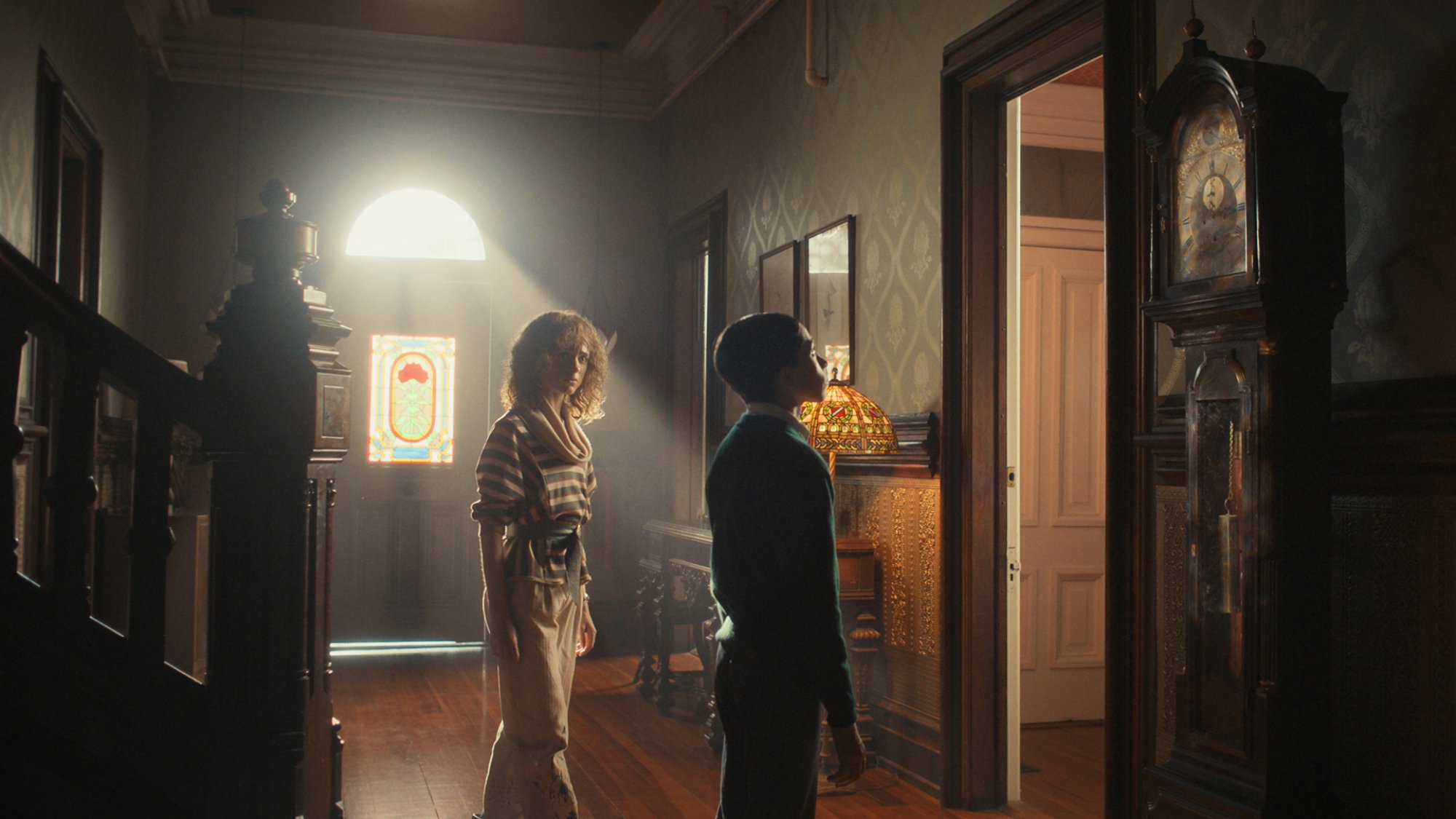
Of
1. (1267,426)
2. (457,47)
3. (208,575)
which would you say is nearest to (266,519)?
(208,575)

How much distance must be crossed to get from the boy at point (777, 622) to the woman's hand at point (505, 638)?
1.13 m

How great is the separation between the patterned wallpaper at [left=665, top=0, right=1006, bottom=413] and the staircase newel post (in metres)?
2.50

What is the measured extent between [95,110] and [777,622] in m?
5.11

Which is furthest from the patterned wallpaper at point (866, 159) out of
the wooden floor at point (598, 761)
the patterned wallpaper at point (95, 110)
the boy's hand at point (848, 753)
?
the patterned wallpaper at point (95, 110)

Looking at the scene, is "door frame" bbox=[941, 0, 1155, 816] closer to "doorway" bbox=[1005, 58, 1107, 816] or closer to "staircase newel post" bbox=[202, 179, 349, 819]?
"doorway" bbox=[1005, 58, 1107, 816]

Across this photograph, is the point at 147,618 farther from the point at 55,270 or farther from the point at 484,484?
the point at 55,270

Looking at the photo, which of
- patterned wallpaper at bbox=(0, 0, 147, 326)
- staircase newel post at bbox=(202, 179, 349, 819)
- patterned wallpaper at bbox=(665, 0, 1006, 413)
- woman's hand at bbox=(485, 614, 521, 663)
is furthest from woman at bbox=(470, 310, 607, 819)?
patterned wallpaper at bbox=(665, 0, 1006, 413)

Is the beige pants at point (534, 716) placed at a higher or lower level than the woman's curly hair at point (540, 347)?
lower

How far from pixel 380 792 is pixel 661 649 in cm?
203

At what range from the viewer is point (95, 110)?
5.75m

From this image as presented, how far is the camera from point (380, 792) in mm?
4438

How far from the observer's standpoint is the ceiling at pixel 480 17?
7180mm

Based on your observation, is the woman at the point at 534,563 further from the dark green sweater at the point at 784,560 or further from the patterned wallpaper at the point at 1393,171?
the patterned wallpaper at the point at 1393,171

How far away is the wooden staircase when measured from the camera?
2.27m
